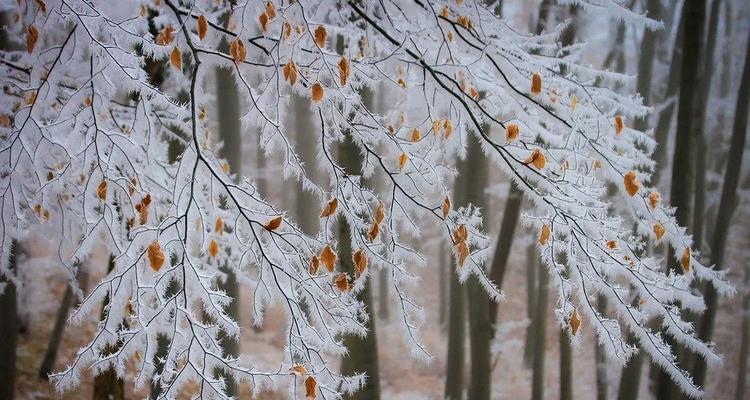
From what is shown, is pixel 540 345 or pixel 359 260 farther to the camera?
pixel 540 345

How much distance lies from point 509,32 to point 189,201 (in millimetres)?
2203

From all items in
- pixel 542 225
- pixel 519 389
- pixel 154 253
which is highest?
pixel 542 225

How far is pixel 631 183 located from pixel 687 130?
94.3 inches

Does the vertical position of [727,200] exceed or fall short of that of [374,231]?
it exceeds it

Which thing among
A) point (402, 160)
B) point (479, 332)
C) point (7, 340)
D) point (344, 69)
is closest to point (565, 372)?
point (479, 332)

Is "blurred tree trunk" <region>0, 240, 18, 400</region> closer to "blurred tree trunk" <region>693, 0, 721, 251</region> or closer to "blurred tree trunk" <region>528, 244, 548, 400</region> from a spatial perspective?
"blurred tree trunk" <region>528, 244, 548, 400</region>

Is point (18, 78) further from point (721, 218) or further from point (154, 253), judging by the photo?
point (721, 218)

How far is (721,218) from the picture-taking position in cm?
655

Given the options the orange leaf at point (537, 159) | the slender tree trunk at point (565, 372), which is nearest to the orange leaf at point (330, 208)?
the orange leaf at point (537, 159)

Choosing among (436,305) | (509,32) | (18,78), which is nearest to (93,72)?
(18,78)

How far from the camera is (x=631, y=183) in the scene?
87.7 inches

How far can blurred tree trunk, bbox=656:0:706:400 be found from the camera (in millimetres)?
4004

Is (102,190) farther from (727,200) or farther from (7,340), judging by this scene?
(727,200)

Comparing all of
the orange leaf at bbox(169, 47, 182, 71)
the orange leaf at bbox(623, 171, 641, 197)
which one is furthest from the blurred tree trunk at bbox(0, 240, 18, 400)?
the orange leaf at bbox(623, 171, 641, 197)
